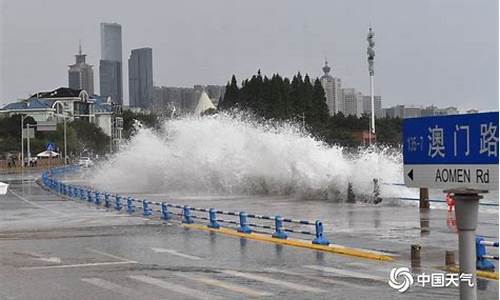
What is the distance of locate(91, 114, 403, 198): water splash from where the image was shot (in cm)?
3659

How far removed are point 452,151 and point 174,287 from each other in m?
7.49

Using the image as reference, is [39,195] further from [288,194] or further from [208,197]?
[288,194]

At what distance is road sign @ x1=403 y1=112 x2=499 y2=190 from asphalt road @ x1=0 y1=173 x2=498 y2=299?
5.54 metres

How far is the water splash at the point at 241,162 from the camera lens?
36.6 metres

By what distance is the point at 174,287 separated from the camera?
466 inches

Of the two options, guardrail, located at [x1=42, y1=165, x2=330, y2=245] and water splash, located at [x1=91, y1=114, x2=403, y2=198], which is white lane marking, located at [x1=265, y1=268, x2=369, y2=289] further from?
water splash, located at [x1=91, y1=114, x2=403, y2=198]

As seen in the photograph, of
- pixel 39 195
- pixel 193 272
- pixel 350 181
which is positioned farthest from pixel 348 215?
pixel 39 195

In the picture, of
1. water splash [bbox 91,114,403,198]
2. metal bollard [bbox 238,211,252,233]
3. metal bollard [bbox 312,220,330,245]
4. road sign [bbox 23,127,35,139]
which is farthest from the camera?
road sign [bbox 23,127,35,139]

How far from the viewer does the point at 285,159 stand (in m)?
40.0

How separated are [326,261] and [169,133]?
117 feet

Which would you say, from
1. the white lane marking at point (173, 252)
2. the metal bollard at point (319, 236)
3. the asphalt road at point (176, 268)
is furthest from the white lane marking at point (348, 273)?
the metal bollard at point (319, 236)

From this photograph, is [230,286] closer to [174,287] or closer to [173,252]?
[174,287]

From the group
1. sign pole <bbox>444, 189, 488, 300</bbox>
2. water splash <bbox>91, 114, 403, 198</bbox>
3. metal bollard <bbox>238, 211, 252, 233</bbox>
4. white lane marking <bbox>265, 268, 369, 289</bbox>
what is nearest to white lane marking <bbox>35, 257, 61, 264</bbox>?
white lane marking <bbox>265, 268, 369, 289</bbox>

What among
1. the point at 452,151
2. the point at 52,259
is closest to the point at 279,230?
the point at 52,259
